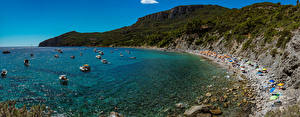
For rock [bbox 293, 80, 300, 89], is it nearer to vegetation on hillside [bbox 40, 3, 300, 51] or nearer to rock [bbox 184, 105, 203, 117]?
rock [bbox 184, 105, 203, 117]

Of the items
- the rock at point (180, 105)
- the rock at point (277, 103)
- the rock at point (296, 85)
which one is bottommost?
the rock at point (180, 105)

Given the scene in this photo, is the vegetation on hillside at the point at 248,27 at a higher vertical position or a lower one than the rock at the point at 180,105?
higher

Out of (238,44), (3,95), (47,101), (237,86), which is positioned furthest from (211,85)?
(238,44)

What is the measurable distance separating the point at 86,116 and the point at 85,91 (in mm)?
6770

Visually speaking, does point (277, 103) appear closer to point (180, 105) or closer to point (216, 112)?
point (216, 112)

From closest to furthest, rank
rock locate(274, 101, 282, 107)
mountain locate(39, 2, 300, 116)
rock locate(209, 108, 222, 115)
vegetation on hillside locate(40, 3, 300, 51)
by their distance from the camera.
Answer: rock locate(274, 101, 282, 107), rock locate(209, 108, 222, 115), mountain locate(39, 2, 300, 116), vegetation on hillside locate(40, 3, 300, 51)

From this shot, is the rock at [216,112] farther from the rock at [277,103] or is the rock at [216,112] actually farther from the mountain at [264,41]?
the mountain at [264,41]

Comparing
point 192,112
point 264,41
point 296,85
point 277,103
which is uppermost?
point 264,41

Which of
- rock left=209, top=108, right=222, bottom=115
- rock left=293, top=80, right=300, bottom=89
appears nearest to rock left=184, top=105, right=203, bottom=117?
rock left=209, top=108, right=222, bottom=115

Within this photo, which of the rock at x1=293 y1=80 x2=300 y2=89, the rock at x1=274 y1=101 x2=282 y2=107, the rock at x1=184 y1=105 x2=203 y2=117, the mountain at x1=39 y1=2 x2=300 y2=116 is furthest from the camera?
the mountain at x1=39 y1=2 x2=300 y2=116

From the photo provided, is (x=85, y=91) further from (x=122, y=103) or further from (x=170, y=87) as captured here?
(x=170, y=87)

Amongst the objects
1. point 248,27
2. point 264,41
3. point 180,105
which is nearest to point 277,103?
point 180,105

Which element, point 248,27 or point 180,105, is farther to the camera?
point 248,27

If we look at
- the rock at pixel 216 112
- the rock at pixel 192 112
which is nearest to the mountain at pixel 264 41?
the rock at pixel 216 112
